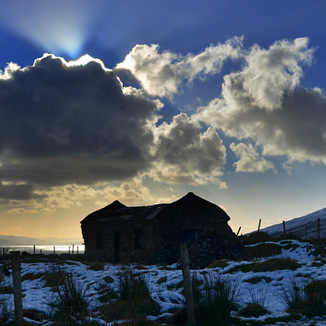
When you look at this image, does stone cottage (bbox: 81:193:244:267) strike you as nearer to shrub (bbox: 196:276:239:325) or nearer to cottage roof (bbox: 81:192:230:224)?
cottage roof (bbox: 81:192:230:224)

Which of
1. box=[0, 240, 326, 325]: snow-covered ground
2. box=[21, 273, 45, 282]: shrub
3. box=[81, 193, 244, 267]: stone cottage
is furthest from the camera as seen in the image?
box=[81, 193, 244, 267]: stone cottage

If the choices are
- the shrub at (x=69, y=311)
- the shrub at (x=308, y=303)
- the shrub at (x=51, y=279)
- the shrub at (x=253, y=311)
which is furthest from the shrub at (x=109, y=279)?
the shrub at (x=308, y=303)

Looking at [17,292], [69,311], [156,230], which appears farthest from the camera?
[156,230]

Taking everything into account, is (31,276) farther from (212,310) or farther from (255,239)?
(255,239)

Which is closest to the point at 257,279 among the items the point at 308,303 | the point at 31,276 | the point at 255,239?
the point at 308,303

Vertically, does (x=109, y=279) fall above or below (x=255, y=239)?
below

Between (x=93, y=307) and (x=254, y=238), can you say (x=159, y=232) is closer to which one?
(x=254, y=238)

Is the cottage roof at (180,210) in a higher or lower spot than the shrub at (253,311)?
higher

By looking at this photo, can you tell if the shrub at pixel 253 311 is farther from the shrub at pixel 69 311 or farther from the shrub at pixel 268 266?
the shrub at pixel 268 266

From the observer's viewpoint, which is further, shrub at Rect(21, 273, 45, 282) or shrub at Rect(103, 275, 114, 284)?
shrub at Rect(21, 273, 45, 282)

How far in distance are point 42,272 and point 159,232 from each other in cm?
938

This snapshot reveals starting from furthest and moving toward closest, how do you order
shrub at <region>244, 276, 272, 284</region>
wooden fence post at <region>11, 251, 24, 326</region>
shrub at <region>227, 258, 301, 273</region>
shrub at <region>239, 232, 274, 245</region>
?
shrub at <region>239, 232, 274, 245</region> → shrub at <region>227, 258, 301, 273</region> → shrub at <region>244, 276, 272, 284</region> → wooden fence post at <region>11, 251, 24, 326</region>

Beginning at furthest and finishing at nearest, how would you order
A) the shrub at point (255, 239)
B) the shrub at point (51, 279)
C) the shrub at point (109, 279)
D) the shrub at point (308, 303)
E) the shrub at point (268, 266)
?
the shrub at point (255, 239) → the shrub at point (51, 279) → the shrub at point (268, 266) → the shrub at point (109, 279) → the shrub at point (308, 303)

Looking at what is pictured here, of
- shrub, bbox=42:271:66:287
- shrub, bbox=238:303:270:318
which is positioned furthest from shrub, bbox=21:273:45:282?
shrub, bbox=238:303:270:318
